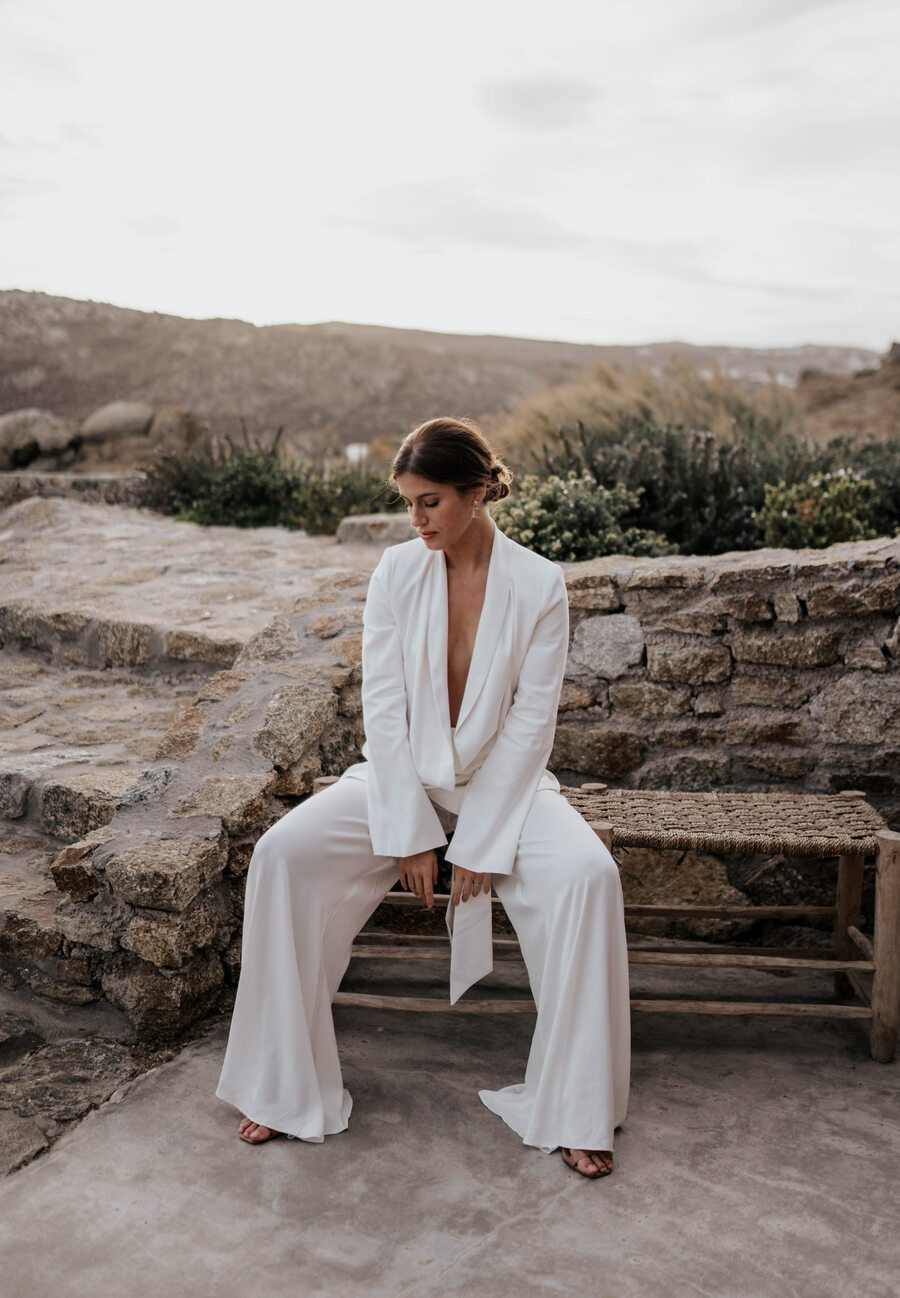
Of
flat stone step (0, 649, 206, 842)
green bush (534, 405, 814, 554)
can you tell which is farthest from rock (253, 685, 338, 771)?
green bush (534, 405, 814, 554)

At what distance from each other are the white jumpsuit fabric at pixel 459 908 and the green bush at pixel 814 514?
8.85ft

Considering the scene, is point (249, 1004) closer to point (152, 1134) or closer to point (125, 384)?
point (152, 1134)

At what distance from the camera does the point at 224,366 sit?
20.1 metres

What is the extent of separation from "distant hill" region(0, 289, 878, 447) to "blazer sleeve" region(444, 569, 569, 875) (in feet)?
49.0

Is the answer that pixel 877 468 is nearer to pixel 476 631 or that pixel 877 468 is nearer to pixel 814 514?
pixel 814 514

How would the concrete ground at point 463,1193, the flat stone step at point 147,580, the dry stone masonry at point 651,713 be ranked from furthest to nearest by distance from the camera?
the flat stone step at point 147,580
the dry stone masonry at point 651,713
the concrete ground at point 463,1193

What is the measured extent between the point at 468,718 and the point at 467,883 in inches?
15.7

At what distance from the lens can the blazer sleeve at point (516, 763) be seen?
8.71 feet

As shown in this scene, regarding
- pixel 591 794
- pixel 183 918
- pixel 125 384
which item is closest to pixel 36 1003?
pixel 183 918

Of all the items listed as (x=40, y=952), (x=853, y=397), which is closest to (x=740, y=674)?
(x=40, y=952)

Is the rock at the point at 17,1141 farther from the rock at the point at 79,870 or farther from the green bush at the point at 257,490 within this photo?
the green bush at the point at 257,490

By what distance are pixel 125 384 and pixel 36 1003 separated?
1738 centimetres

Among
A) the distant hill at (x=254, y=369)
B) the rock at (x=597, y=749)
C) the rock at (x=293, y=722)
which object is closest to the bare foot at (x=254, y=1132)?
the rock at (x=293, y=722)

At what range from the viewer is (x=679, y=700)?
3.79m
